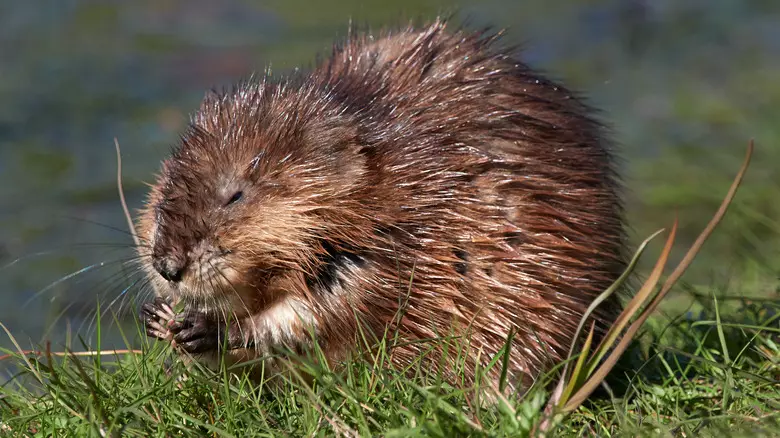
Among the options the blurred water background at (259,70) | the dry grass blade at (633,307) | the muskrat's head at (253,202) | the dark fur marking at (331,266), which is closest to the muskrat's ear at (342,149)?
the muskrat's head at (253,202)

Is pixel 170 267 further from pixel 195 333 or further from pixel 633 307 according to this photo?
pixel 633 307

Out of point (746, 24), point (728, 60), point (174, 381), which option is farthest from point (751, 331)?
point (746, 24)

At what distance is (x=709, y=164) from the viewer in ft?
27.2

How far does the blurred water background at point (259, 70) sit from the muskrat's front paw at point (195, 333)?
8.24 ft

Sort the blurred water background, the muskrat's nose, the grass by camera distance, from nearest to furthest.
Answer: the grass → the muskrat's nose → the blurred water background

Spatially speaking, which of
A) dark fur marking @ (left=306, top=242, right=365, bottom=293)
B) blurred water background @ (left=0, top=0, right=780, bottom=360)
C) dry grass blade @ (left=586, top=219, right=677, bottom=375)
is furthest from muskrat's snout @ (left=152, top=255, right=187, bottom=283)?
blurred water background @ (left=0, top=0, right=780, bottom=360)

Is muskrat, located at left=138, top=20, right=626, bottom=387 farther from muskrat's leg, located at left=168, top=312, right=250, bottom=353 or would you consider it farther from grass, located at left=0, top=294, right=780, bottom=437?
grass, located at left=0, top=294, right=780, bottom=437

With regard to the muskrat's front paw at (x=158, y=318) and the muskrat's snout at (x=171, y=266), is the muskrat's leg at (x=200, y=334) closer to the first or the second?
the muskrat's front paw at (x=158, y=318)

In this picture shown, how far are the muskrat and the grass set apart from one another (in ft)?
0.53

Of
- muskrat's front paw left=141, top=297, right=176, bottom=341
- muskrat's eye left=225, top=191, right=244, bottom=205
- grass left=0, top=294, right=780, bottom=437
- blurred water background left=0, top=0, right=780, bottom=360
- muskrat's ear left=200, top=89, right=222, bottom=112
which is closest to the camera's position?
grass left=0, top=294, right=780, bottom=437

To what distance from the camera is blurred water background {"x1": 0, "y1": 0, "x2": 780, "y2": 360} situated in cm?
693

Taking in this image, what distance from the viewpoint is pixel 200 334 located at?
142 inches

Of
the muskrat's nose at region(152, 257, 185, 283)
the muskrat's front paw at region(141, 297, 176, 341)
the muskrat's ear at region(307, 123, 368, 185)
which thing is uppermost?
the muskrat's ear at region(307, 123, 368, 185)

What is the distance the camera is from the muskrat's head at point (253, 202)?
3.45 meters
